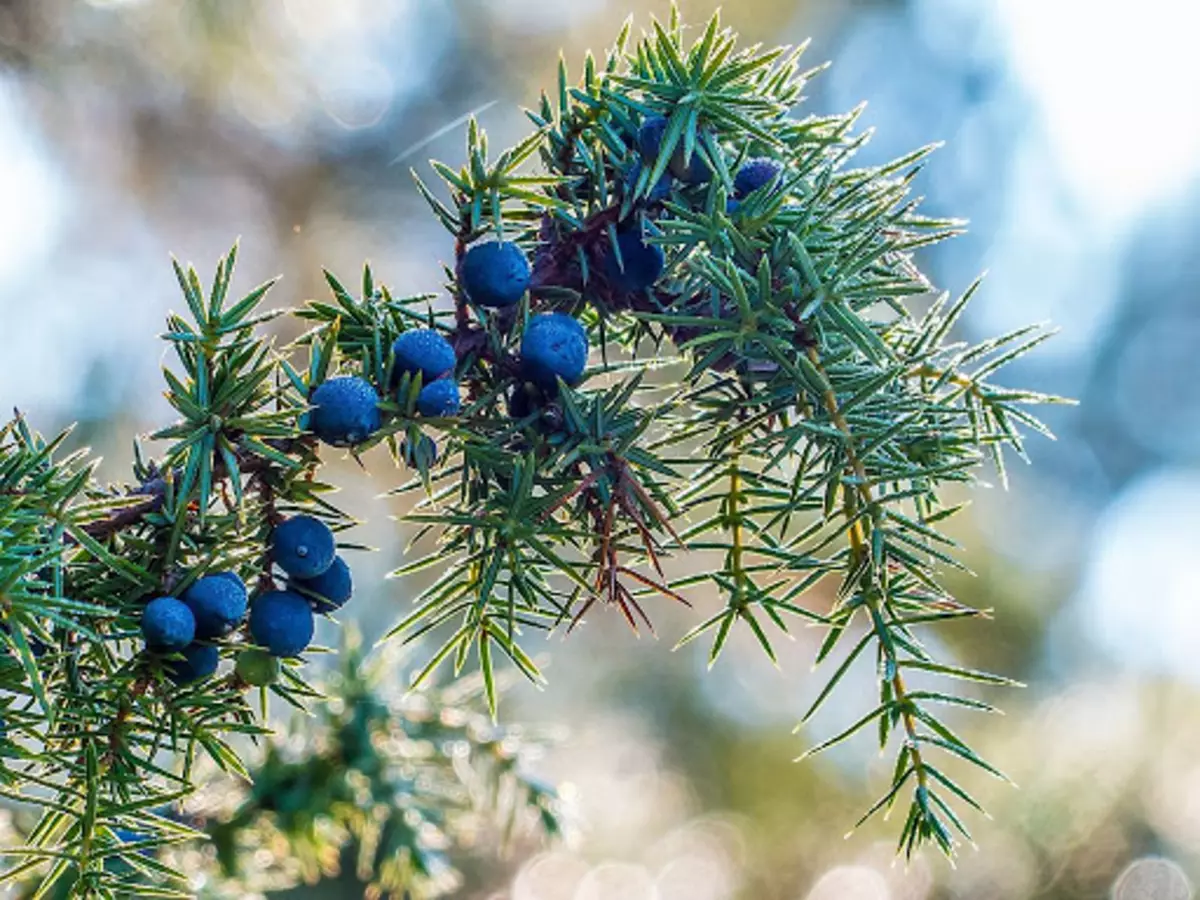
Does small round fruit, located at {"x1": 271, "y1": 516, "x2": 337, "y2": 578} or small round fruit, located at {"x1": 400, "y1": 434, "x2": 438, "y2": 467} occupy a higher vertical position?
small round fruit, located at {"x1": 400, "y1": 434, "x2": 438, "y2": 467}

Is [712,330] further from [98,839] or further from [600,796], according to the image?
[600,796]

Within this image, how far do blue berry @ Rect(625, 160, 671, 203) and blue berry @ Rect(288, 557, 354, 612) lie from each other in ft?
0.66

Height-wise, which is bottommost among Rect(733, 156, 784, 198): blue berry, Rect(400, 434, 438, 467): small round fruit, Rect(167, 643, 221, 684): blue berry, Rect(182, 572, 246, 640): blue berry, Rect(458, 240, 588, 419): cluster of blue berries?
Rect(167, 643, 221, 684): blue berry

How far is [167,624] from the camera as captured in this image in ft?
1.36

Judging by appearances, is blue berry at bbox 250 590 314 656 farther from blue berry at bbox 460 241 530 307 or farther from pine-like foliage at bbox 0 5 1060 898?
blue berry at bbox 460 241 530 307

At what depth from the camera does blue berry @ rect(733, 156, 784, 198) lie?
0.50 m

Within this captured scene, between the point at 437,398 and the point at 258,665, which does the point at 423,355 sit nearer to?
the point at 437,398

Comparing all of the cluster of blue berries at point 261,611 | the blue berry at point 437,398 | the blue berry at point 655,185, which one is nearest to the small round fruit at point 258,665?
the cluster of blue berries at point 261,611

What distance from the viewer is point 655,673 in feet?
9.30

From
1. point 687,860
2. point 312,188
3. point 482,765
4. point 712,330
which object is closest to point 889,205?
point 712,330

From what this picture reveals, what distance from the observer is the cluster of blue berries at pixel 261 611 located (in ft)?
1.40

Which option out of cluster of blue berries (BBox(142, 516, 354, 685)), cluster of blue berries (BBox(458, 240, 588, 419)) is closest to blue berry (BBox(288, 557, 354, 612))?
cluster of blue berries (BBox(142, 516, 354, 685))

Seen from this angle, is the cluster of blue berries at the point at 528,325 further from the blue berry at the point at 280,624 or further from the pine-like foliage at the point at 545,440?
the blue berry at the point at 280,624

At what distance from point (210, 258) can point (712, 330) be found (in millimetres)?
2331
